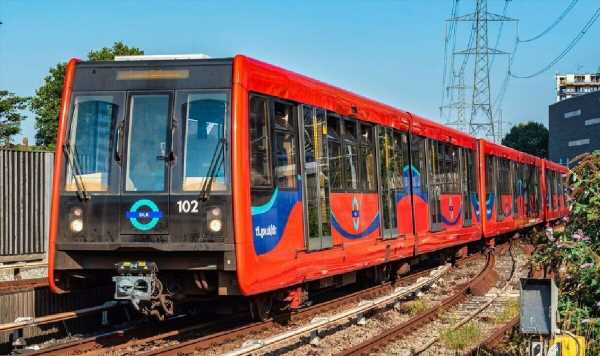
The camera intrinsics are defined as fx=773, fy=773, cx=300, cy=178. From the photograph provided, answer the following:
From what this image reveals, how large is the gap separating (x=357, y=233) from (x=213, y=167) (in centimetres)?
364

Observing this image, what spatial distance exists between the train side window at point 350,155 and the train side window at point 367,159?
0.85 ft

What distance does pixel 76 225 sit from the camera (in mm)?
8547

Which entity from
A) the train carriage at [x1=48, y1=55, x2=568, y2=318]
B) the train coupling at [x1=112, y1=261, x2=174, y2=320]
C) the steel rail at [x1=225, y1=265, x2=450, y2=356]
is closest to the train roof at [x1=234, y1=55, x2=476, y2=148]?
the train carriage at [x1=48, y1=55, x2=568, y2=318]

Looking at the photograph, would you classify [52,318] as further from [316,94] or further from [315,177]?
[316,94]

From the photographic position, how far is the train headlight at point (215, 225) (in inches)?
320

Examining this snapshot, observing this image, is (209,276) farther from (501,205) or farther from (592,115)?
(592,115)

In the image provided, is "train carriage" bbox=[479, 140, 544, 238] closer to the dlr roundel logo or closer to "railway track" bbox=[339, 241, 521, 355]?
"railway track" bbox=[339, 241, 521, 355]

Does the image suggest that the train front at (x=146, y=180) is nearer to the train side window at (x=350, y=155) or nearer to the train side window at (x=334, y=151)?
the train side window at (x=334, y=151)

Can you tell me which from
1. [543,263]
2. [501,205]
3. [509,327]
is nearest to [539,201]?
[501,205]

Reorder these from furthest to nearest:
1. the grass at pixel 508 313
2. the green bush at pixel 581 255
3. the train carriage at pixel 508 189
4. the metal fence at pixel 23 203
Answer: the train carriage at pixel 508 189 → the metal fence at pixel 23 203 → the grass at pixel 508 313 → the green bush at pixel 581 255

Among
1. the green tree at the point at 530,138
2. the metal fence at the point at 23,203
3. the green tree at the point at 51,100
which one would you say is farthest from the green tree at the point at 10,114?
the green tree at the point at 530,138

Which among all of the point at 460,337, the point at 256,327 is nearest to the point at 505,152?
the point at 460,337

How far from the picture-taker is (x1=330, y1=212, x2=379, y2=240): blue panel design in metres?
10.4

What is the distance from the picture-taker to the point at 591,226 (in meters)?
7.47
